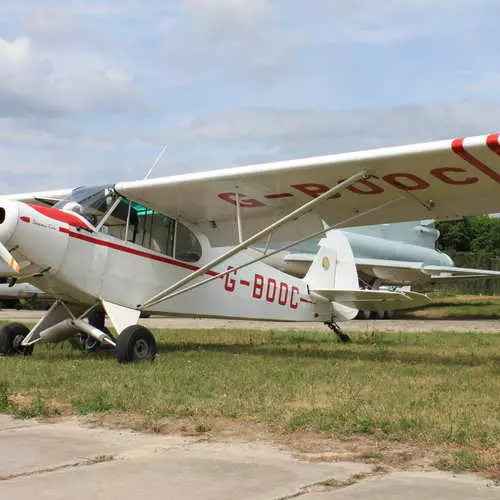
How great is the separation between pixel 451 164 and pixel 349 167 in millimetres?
1194

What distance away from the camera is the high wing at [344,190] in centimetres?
896

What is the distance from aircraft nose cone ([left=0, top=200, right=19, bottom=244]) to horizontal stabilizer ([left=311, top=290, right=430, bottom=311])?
585 centimetres

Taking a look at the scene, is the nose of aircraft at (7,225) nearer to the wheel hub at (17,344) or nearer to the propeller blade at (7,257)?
the propeller blade at (7,257)

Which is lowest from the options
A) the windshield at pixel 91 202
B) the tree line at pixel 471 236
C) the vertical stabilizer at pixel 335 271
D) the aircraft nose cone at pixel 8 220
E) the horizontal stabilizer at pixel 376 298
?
the horizontal stabilizer at pixel 376 298

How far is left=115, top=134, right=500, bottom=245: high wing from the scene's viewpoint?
29.4 feet

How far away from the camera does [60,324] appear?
34.3ft

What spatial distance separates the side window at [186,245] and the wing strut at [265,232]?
42 cm

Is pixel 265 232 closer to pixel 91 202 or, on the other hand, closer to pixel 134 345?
pixel 134 345

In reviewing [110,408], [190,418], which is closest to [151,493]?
[190,418]

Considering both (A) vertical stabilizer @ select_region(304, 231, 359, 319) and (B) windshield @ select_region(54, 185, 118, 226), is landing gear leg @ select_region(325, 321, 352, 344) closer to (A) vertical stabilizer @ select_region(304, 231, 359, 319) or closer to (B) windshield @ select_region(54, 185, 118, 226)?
(A) vertical stabilizer @ select_region(304, 231, 359, 319)

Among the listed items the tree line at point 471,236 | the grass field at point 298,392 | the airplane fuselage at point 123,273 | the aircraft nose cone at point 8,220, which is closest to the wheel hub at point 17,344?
the grass field at point 298,392

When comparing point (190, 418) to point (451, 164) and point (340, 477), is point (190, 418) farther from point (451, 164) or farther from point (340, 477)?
point (451, 164)

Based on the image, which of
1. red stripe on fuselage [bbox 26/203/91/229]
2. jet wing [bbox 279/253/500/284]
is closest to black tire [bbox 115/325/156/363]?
red stripe on fuselage [bbox 26/203/91/229]

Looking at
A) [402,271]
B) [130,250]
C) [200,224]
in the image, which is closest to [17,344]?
[130,250]
